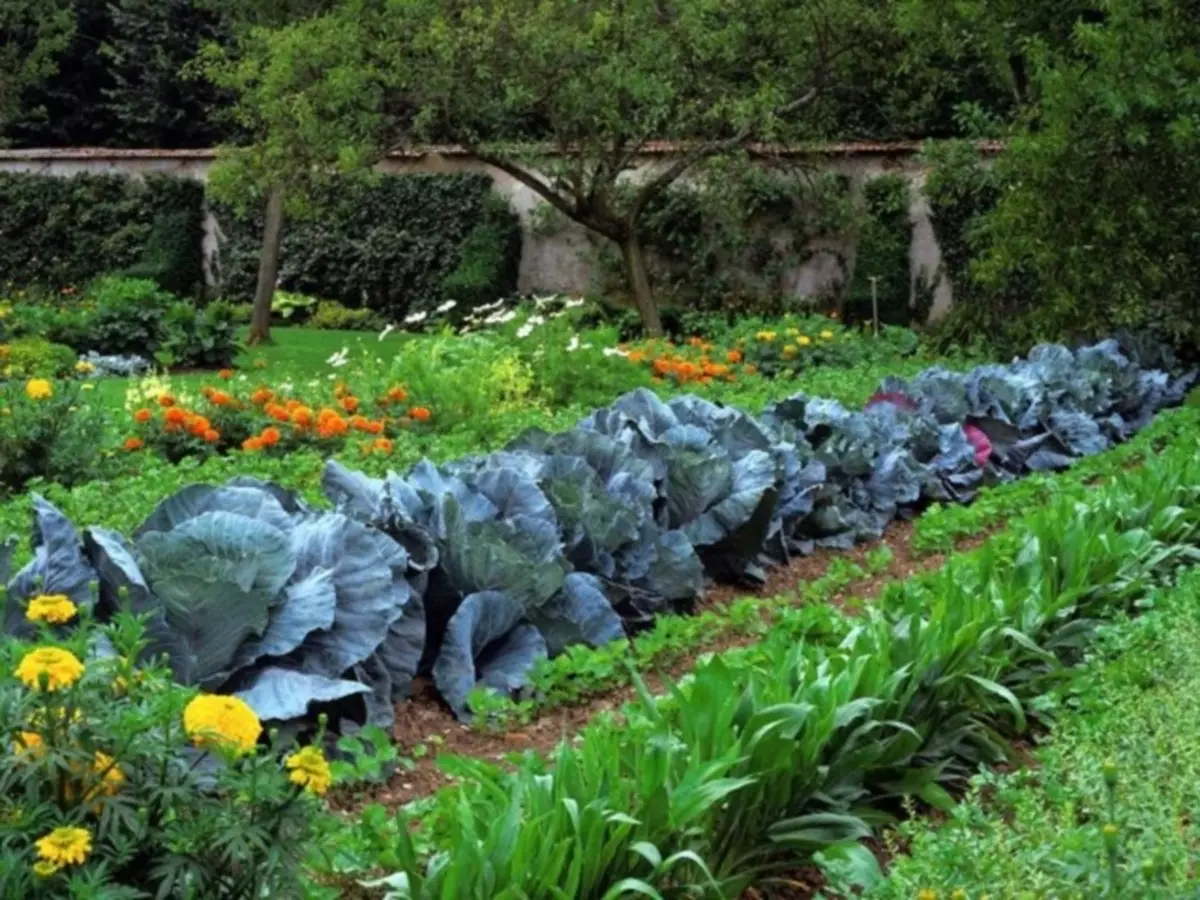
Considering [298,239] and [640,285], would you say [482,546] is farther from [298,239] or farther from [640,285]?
[298,239]

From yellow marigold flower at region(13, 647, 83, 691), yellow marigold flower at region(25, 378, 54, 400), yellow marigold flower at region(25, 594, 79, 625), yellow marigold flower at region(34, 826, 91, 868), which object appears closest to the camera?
yellow marigold flower at region(34, 826, 91, 868)

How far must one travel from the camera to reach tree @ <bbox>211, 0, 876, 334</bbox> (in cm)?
1368

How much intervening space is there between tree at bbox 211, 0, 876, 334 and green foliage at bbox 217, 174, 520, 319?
21.2ft

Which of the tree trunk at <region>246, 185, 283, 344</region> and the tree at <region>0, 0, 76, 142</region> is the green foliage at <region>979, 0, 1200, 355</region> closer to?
the tree trunk at <region>246, 185, 283, 344</region>

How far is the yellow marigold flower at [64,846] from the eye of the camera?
199cm

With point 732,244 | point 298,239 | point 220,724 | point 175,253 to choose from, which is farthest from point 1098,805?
point 175,253

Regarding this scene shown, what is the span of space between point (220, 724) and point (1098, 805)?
1760mm

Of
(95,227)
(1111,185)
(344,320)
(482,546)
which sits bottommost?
(344,320)

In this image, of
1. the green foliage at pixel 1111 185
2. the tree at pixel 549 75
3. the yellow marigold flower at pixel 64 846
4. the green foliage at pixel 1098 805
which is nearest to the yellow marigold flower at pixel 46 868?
the yellow marigold flower at pixel 64 846

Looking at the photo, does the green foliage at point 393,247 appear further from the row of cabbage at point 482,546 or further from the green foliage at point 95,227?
the row of cabbage at point 482,546

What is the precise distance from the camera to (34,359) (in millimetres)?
12227

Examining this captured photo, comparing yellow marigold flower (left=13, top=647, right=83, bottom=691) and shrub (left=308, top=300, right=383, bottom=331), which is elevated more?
yellow marigold flower (left=13, top=647, right=83, bottom=691)

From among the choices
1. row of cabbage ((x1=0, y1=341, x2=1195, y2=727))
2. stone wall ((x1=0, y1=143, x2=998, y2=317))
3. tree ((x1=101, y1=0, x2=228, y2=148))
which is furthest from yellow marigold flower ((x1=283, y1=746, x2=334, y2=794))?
tree ((x1=101, y1=0, x2=228, y2=148))

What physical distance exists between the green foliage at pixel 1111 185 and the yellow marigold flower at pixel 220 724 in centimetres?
1013
